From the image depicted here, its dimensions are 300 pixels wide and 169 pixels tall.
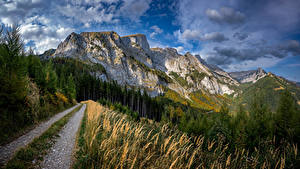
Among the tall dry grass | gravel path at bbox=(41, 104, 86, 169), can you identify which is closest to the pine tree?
the tall dry grass

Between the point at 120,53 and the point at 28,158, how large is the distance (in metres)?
198

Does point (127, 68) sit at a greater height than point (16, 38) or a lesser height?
greater

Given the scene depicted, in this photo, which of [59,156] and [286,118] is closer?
[59,156]

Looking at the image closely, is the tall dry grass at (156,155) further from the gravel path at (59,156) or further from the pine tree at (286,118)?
the pine tree at (286,118)

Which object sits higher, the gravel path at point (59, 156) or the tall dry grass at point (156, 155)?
the tall dry grass at point (156, 155)

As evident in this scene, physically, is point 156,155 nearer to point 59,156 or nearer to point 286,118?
point 59,156

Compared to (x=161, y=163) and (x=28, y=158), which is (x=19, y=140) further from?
Result: (x=161, y=163)

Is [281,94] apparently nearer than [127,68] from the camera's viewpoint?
Yes

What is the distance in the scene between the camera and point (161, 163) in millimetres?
3029

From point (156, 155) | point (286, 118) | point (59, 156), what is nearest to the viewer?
point (156, 155)

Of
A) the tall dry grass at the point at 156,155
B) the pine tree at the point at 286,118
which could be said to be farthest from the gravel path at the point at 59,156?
the pine tree at the point at 286,118

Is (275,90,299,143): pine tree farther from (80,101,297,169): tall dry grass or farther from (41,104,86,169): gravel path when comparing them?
(41,104,86,169): gravel path

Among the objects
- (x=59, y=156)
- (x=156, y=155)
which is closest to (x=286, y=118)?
(x=156, y=155)

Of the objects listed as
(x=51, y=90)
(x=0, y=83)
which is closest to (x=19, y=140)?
(x=0, y=83)
